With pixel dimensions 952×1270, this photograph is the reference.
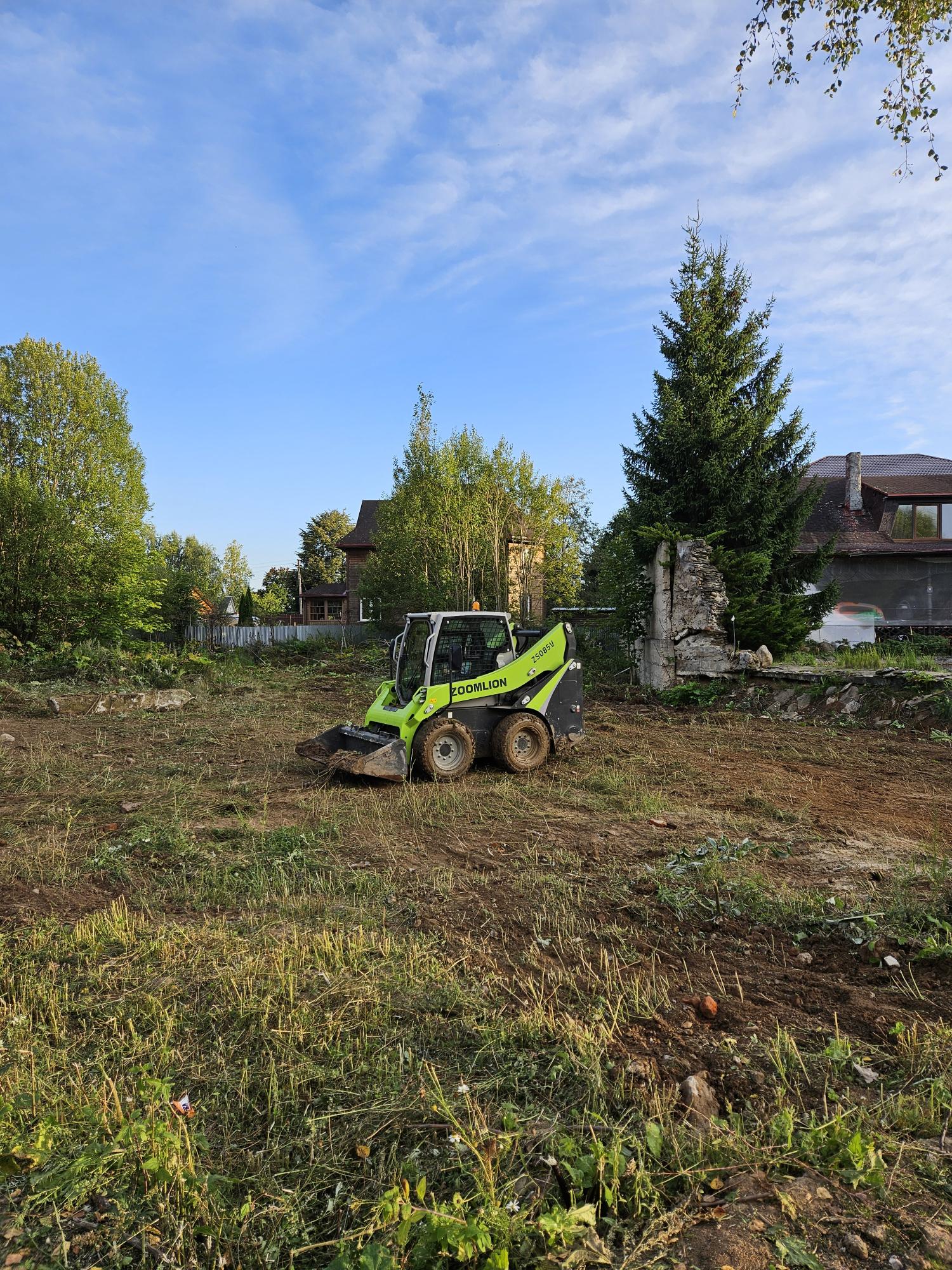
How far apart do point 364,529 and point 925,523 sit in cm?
2576

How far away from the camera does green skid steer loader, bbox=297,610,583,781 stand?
8555mm

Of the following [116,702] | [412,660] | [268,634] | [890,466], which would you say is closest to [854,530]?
[890,466]

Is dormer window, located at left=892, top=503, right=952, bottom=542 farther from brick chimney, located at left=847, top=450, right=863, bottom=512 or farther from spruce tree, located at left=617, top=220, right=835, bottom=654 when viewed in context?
spruce tree, located at left=617, top=220, right=835, bottom=654

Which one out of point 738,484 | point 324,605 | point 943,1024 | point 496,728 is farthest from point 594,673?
point 324,605

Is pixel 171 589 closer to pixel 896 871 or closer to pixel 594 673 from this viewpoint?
pixel 594 673

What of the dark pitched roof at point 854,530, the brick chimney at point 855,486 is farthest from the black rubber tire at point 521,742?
the brick chimney at point 855,486

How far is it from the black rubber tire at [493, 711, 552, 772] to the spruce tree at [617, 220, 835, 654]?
29.4ft

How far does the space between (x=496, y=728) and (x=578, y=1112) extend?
21.1 ft

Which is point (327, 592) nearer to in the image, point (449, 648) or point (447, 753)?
point (449, 648)

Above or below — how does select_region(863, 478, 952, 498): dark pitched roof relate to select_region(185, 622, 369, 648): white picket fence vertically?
above

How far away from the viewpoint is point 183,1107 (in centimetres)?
272

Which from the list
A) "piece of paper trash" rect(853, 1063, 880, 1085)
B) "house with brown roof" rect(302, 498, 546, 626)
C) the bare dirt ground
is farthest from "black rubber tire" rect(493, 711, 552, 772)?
"house with brown roof" rect(302, 498, 546, 626)

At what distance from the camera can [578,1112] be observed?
8.86 ft

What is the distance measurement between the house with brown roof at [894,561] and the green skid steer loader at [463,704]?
18574 millimetres
